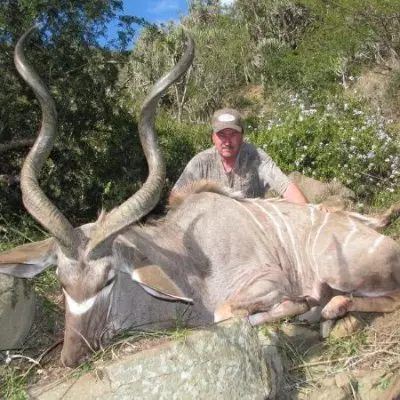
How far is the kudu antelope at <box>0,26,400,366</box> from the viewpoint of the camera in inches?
118

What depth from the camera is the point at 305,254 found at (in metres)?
3.90

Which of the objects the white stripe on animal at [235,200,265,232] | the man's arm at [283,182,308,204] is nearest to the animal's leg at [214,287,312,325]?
the white stripe on animal at [235,200,265,232]

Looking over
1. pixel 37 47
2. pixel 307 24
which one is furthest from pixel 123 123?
pixel 307 24

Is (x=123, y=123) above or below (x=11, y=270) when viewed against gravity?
above

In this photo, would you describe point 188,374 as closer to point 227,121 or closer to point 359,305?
point 359,305

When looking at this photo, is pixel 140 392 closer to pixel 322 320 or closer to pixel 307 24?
pixel 322 320

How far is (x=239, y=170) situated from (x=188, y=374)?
2.48 meters

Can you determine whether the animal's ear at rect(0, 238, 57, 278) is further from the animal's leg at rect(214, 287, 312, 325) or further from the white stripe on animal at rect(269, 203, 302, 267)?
the white stripe on animal at rect(269, 203, 302, 267)

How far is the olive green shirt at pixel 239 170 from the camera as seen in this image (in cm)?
484

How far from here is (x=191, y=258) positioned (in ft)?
11.9

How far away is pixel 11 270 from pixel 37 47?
13.5ft

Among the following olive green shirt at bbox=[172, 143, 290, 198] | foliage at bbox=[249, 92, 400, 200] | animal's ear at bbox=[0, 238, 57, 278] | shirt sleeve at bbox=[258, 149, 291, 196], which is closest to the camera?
animal's ear at bbox=[0, 238, 57, 278]

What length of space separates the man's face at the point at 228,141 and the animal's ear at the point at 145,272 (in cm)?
171

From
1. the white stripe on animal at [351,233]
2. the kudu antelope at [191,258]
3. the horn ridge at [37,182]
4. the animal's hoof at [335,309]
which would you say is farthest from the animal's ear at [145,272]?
the white stripe on animal at [351,233]
